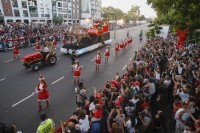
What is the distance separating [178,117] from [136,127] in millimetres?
1579

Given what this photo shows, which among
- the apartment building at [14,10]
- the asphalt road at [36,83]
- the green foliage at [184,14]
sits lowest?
the asphalt road at [36,83]

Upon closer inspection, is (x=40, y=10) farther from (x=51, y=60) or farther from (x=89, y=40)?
(x=51, y=60)

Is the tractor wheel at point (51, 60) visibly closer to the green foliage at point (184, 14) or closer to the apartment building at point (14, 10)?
the green foliage at point (184, 14)

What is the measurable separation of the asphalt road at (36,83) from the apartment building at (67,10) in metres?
52.6

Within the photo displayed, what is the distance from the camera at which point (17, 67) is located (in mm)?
17047

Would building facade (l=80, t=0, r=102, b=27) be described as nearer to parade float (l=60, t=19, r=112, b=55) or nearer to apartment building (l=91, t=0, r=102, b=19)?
apartment building (l=91, t=0, r=102, b=19)

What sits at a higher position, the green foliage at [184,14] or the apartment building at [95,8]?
the apartment building at [95,8]

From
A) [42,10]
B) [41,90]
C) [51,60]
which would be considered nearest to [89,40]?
[51,60]

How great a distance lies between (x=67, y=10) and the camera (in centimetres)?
7631

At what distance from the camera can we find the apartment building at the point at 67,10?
231 ft

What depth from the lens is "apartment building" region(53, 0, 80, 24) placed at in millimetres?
70438

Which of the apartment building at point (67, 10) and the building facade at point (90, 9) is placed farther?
the building facade at point (90, 9)

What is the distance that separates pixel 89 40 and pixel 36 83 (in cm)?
1219

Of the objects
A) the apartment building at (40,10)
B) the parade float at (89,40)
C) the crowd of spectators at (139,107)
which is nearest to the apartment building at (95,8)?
the apartment building at (40,10)
